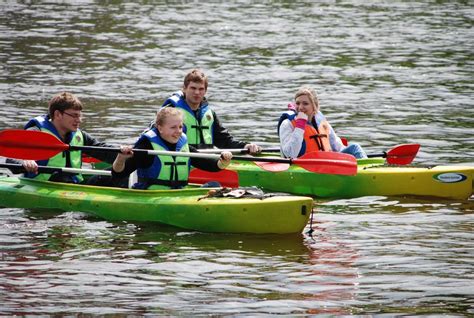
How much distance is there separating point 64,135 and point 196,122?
173 cm

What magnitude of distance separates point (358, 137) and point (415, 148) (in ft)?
10.5

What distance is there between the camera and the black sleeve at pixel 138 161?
38.0 feet

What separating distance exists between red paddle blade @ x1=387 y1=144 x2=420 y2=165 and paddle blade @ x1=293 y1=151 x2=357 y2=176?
171 cm

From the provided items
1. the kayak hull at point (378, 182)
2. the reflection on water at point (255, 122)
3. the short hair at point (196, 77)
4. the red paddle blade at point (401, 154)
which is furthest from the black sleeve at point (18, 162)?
the red paddle blade at point (401, 154)

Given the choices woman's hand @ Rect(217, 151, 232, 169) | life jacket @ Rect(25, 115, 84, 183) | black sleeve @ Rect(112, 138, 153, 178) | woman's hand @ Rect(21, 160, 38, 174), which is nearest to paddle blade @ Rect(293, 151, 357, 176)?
woman's hand @ Rect(217, 151, 232, 169)

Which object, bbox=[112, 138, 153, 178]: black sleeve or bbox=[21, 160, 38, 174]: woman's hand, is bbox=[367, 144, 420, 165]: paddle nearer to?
bbox=[112, 138, 153, 178]: black sleeve

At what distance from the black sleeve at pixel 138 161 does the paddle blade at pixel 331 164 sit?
147 centimetres

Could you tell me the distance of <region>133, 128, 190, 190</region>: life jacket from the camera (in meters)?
11.7

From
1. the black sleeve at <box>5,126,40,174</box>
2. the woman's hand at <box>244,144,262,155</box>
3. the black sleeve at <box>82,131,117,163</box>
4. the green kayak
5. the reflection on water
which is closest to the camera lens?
the reflection on water

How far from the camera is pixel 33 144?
12.0m

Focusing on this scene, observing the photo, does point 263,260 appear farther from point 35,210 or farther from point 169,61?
point 169,61

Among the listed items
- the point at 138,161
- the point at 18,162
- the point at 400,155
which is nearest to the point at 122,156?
the point at 138,161

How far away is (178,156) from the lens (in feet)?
38.0

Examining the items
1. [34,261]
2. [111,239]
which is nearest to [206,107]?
[111,239]
